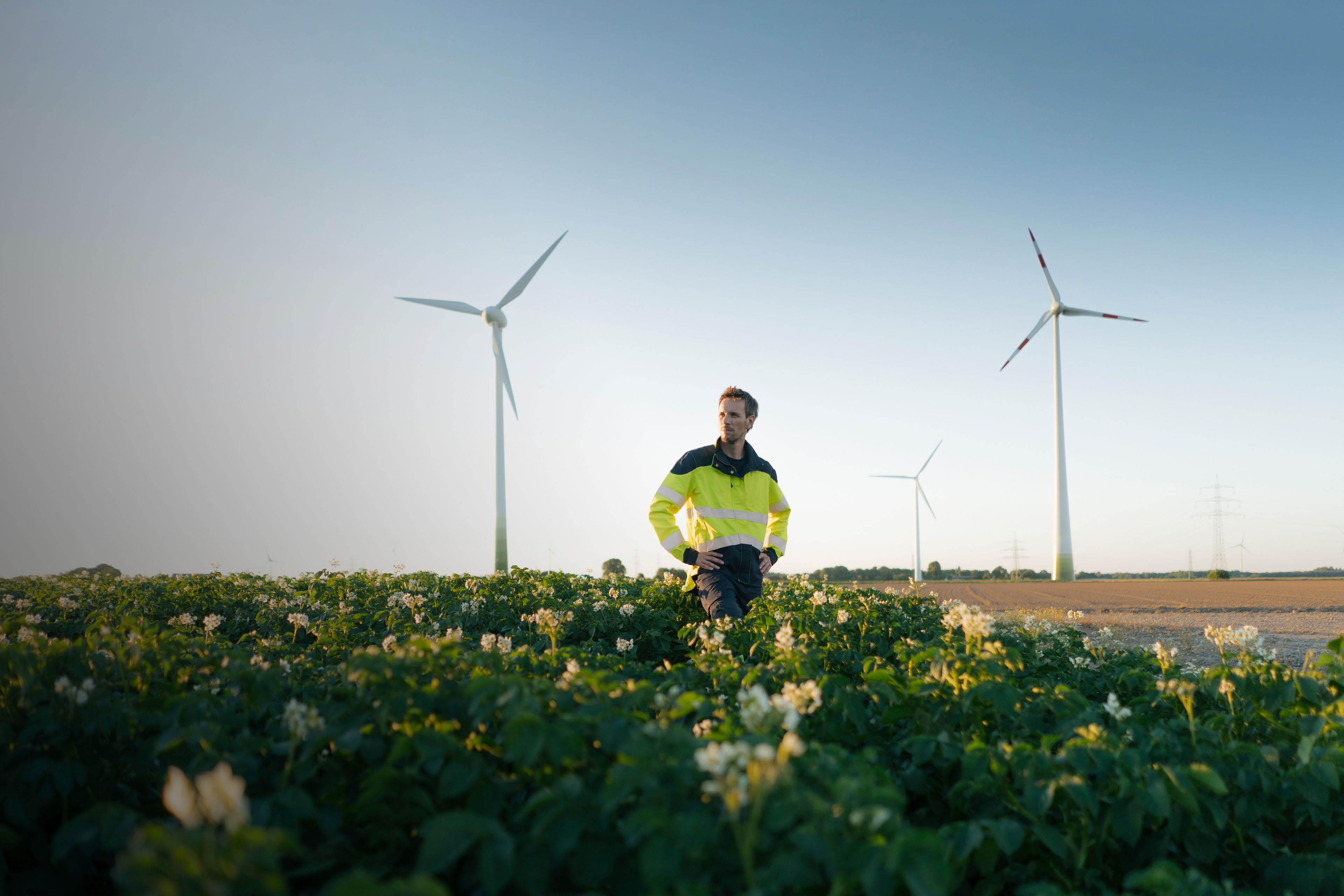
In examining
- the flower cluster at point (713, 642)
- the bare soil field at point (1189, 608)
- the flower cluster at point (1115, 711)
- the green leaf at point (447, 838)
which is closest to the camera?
the green leaf at point (447, 838)

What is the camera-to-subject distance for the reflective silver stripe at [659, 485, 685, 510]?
9.02 meters

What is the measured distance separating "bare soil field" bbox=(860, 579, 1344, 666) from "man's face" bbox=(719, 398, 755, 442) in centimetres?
427

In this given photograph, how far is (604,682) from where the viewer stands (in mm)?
3434

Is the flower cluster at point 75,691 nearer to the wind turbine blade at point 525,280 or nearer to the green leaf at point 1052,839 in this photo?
the green leaf at point 1052,839

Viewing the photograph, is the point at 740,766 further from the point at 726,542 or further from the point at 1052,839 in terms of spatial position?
the point at 726,542

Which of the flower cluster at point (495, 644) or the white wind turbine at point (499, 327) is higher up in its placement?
the white wind turbine at point (499, 327)

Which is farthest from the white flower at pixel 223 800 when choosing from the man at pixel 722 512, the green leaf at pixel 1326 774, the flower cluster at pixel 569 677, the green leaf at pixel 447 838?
the man at pixel 722 512

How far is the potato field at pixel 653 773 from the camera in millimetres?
2057

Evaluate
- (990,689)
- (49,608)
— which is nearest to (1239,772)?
(990,689)

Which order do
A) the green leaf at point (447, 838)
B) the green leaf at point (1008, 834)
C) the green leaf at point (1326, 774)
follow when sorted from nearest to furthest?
the green leaf at point (447, 838) → the green leaf at point (1008, 834) → the green leaf at point (1326, 774)

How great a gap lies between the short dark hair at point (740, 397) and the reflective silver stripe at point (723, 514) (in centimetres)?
130

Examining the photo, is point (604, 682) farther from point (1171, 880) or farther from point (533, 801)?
point (1171, 880)

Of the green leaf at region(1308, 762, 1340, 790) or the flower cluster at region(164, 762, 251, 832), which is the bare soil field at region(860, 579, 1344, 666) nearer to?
the green leaf at region(1308, 762, 1340, 790)

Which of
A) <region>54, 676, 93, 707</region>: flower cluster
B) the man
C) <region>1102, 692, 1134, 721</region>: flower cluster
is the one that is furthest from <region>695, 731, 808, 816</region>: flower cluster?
the man
